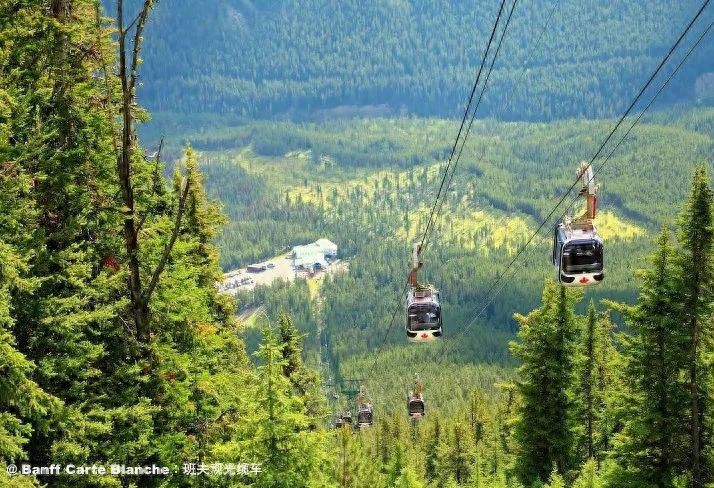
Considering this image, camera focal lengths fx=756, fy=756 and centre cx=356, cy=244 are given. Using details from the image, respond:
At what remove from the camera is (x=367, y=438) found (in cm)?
11300

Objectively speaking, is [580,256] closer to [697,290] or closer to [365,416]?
[697,290]

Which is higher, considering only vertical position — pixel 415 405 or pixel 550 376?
pixel 550 376

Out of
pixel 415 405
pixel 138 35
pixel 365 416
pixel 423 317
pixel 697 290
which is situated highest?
pixel 138 35

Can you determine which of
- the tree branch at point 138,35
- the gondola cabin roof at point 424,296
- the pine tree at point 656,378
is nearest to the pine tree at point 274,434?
the gondola cabin roof at point 424,296

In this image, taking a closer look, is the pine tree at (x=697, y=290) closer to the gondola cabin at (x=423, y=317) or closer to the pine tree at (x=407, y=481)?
the gondola cabin at (x=423, y=317)

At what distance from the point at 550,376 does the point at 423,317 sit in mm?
9035

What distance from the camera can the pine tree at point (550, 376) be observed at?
36156 mm

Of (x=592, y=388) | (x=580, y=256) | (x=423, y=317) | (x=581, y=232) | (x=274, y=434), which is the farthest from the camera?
(x=592, y=388)

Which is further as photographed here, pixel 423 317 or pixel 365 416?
pixel 365 416

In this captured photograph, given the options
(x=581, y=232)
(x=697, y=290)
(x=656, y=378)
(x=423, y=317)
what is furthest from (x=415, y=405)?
(x=581, y=232)

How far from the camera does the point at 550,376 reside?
3603cm

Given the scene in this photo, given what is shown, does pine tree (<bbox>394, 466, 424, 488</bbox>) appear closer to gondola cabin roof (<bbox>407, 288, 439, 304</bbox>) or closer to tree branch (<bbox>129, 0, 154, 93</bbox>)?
gondola cabin roof (<bbox>407, 288, 439, 304</bbox>)

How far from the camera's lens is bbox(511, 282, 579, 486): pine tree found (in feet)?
119

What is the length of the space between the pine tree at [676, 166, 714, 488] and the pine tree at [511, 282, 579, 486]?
297 inches
